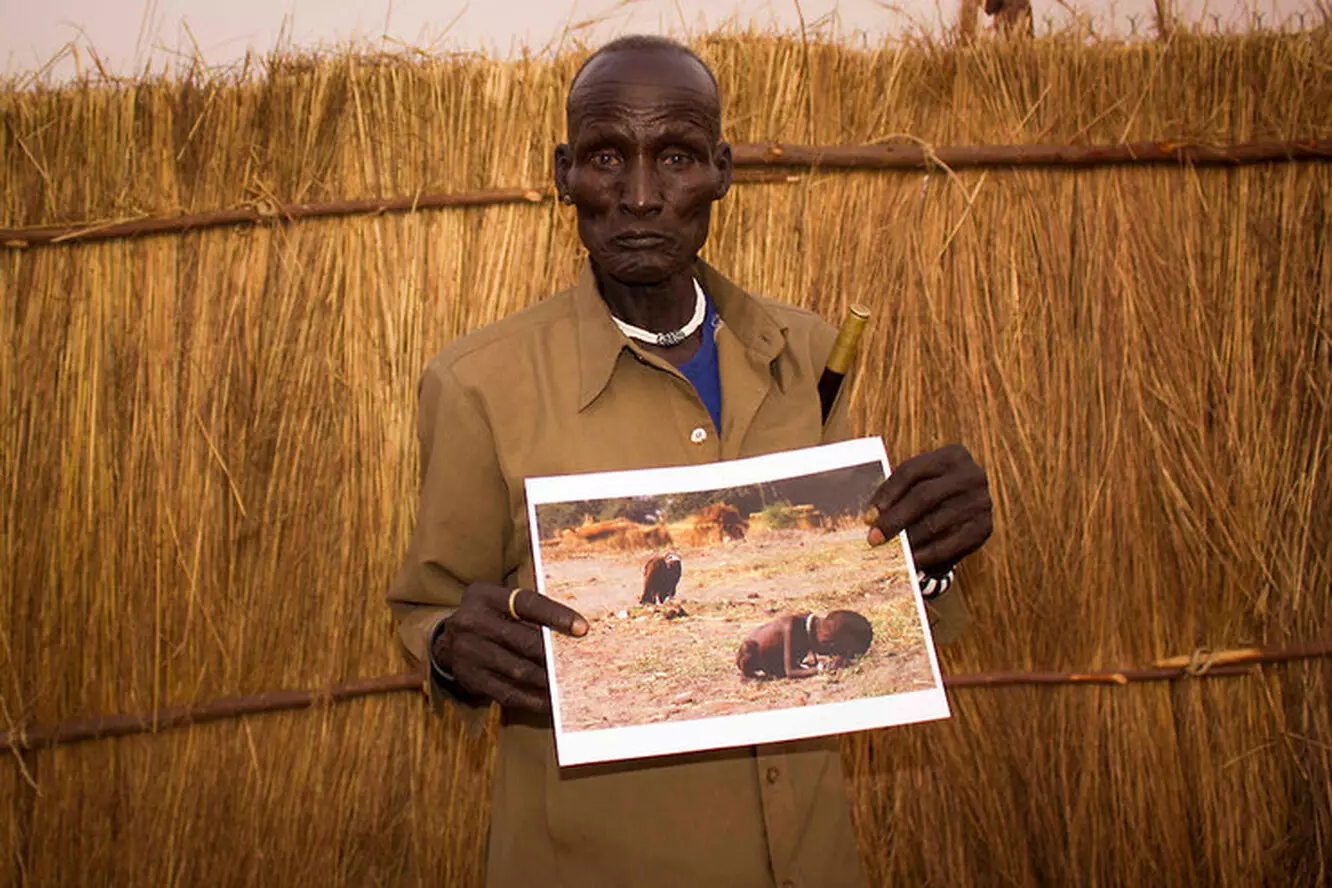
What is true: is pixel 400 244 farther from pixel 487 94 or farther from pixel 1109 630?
pixel 1109 630

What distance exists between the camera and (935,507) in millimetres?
1089

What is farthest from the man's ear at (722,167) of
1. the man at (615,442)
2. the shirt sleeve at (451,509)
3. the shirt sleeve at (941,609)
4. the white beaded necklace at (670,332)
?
the shirt sleeve at (451,509)

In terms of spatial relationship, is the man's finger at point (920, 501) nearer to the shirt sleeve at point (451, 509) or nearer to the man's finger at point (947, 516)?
the man's finger at point (947, 516)

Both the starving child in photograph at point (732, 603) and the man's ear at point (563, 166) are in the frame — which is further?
the man's ear at point (563, 166)

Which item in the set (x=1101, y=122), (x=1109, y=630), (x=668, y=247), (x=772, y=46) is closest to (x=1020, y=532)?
(x=1109, y=630)

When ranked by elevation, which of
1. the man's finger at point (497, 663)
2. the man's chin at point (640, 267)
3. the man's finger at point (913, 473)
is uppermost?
the man's chin at point (640, 267)

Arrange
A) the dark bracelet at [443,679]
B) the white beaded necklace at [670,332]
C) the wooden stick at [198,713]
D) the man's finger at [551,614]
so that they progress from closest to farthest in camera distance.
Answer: the man's finger at [551,614] < the dark bracelet at [443,679] < the white beaded necklace at [670,332] < the wooden stick at [198,713]

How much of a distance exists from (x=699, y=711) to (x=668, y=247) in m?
0.51

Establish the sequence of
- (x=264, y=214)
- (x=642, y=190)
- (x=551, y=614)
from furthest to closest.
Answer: (x=264, y=214) → (x=642, y=190) → (x=551, y=614)

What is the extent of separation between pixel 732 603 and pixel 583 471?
0.81ft

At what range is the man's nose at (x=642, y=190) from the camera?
3.87 feet

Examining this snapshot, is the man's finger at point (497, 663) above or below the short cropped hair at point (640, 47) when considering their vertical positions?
below

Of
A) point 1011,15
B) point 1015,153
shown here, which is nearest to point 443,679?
point 1015,153

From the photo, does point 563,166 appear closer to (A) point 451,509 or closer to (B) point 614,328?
(B) point 614,328
